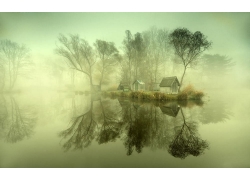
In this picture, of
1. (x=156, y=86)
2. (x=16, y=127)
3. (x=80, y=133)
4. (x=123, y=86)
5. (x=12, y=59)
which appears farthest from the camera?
(x=123, y=86)

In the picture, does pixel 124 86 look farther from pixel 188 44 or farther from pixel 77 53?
pixel 188 44

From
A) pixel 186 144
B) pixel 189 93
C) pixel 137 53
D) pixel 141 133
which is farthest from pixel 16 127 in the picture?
pixel 189 93

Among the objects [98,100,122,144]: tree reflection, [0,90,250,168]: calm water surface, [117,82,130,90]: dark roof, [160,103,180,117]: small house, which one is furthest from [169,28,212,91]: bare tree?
[98,100,122,144]: tree reflection

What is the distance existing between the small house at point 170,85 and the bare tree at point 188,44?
42 centimetres

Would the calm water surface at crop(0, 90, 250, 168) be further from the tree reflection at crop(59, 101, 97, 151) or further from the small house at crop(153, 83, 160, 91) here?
the small house at crop(153, 83, 160, 91)

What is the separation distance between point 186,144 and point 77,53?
803cm

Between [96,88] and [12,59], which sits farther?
[96,88]

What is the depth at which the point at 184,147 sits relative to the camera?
3.29 m

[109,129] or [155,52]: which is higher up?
[155,52]

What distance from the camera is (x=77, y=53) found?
9.20 metres

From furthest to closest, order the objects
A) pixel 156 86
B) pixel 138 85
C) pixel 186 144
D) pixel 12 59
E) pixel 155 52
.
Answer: pixel 138 85 → pixel 156 86 → pixel 155 52 → pixel 12 59 → pixel 186 144

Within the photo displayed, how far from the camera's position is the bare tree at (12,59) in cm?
645

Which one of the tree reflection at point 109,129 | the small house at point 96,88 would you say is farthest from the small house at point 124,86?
the tree reflection at point 109,129
